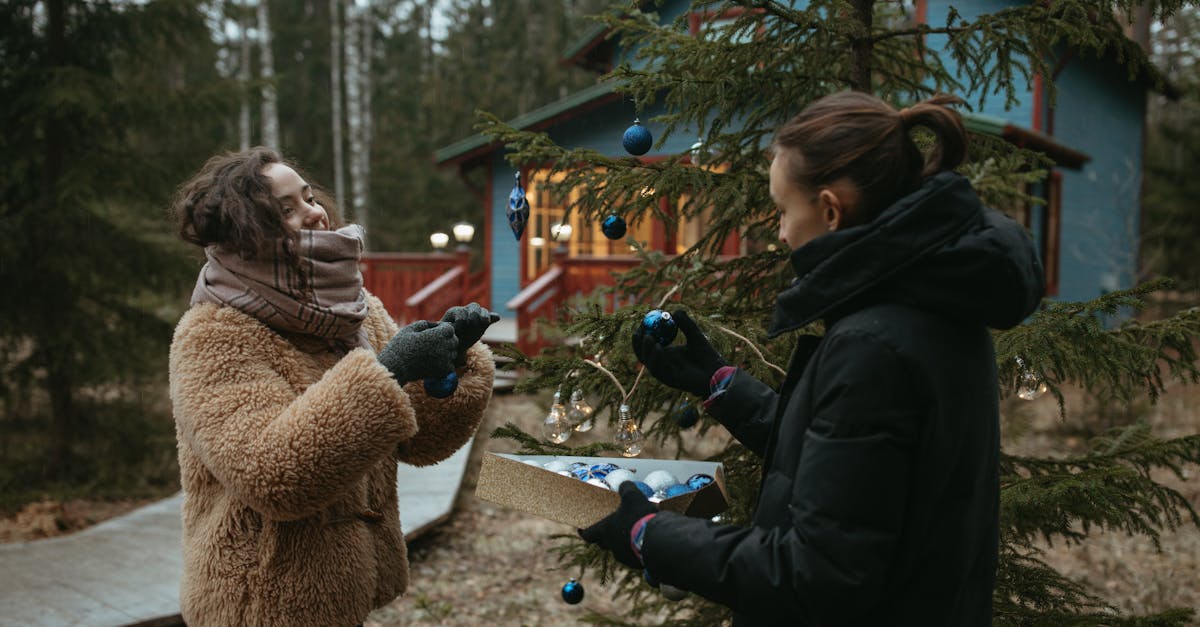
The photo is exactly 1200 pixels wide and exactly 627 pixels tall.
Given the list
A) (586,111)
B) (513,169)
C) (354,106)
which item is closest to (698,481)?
(586,111)

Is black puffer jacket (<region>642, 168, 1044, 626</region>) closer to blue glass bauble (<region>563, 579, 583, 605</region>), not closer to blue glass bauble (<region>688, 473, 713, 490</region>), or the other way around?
blue glass bauble (<region>688, 473, 713, 490</region>)

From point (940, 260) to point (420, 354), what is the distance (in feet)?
3.95

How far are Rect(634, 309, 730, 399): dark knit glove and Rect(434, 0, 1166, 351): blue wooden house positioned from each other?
8025 millimetres

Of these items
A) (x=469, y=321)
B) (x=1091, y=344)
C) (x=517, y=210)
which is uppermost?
(x=517, y=210)

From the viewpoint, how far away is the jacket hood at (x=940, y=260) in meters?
1.44

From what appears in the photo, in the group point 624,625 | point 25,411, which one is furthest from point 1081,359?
point 25,411

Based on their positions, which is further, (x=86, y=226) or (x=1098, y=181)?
(x=1098, y=181)

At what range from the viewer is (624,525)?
1.68m

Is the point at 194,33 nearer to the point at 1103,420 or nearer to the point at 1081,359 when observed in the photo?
the point at 1081,359

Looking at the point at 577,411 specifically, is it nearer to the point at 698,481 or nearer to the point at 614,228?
the point at 698,481

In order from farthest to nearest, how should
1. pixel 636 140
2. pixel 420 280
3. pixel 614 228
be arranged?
1. pixel 420 280
2. pixel 614 228
3. pixel 636 140

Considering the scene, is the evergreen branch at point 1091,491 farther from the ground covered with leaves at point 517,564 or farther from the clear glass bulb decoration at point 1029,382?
the ground covered with leaves at point 517,564

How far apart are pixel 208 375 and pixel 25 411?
9.18 meters

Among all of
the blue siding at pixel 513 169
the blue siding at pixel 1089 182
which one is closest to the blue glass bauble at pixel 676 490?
the blue siding at pixel 513 169
